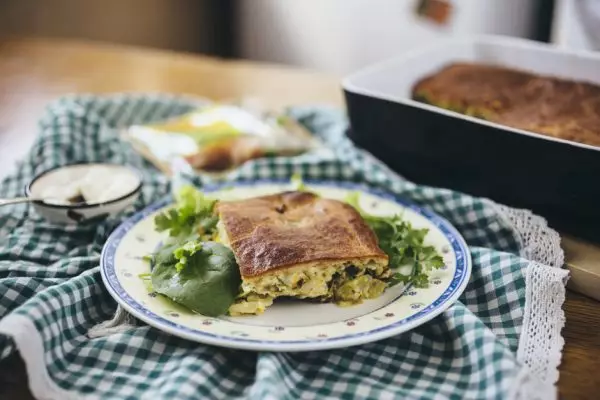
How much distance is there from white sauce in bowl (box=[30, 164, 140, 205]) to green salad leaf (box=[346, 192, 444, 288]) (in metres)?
0.40

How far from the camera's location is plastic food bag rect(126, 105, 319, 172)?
1.50 m

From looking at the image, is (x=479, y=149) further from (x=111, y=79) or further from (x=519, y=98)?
(x=111, y=79)

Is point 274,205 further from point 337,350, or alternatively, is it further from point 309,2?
point 309,2

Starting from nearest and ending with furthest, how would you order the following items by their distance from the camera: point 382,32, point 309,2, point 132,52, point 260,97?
point 260,97, point 132,52, point 382,32, point 309,2

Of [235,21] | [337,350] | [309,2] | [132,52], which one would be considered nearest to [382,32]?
[309,2]

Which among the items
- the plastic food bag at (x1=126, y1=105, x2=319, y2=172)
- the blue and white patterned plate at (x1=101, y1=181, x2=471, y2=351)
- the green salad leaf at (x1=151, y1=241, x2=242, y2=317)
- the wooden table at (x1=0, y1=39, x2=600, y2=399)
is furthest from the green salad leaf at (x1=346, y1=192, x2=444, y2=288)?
the wooden table at (x1=0, y1=39, x2=600, y2=399)

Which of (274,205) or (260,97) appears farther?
(260,97)

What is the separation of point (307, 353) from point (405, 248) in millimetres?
258

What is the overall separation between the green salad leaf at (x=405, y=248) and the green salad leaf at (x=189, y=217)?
24cm

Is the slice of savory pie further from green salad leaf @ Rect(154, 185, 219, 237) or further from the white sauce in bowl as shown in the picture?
the white sauce in bowl

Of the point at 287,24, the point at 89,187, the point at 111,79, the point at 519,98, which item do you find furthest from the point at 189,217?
the point at 287,24

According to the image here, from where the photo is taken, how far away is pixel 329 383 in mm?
910

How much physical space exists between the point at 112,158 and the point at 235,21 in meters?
2.08

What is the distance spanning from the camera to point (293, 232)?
1.07m
